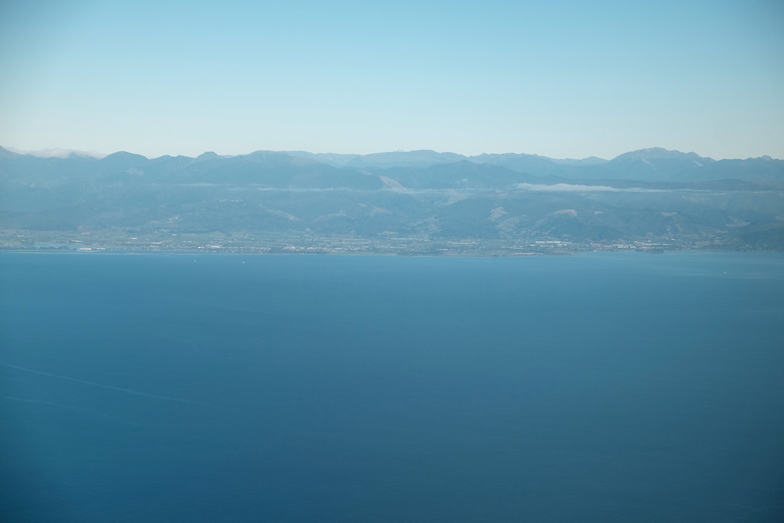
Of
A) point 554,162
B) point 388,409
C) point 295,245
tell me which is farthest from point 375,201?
point 388,409

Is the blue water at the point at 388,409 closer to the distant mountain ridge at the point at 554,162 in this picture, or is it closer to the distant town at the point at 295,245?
the distant town at the point at 295,245

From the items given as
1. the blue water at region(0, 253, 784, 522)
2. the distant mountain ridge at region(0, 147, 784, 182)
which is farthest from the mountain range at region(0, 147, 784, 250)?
the blue water at region(0, 253, 784, 522)

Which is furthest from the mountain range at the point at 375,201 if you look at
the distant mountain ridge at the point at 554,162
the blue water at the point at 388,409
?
the blue water at the point at 388,409

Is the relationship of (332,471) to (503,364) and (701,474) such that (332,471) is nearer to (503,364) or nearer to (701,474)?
(701,474)

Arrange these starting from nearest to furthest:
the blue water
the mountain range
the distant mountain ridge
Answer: the blue water
the mountain range
the distant mountain ridge

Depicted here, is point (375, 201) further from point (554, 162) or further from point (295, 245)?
point (554, 162)

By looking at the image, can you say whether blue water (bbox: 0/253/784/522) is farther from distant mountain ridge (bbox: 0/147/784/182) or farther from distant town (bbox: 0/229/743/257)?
distant mountain ridge (bbox: 0/147/784/182)

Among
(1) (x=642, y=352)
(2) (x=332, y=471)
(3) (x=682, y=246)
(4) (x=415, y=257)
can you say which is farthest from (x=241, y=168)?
(2) (x=332, y=471)
